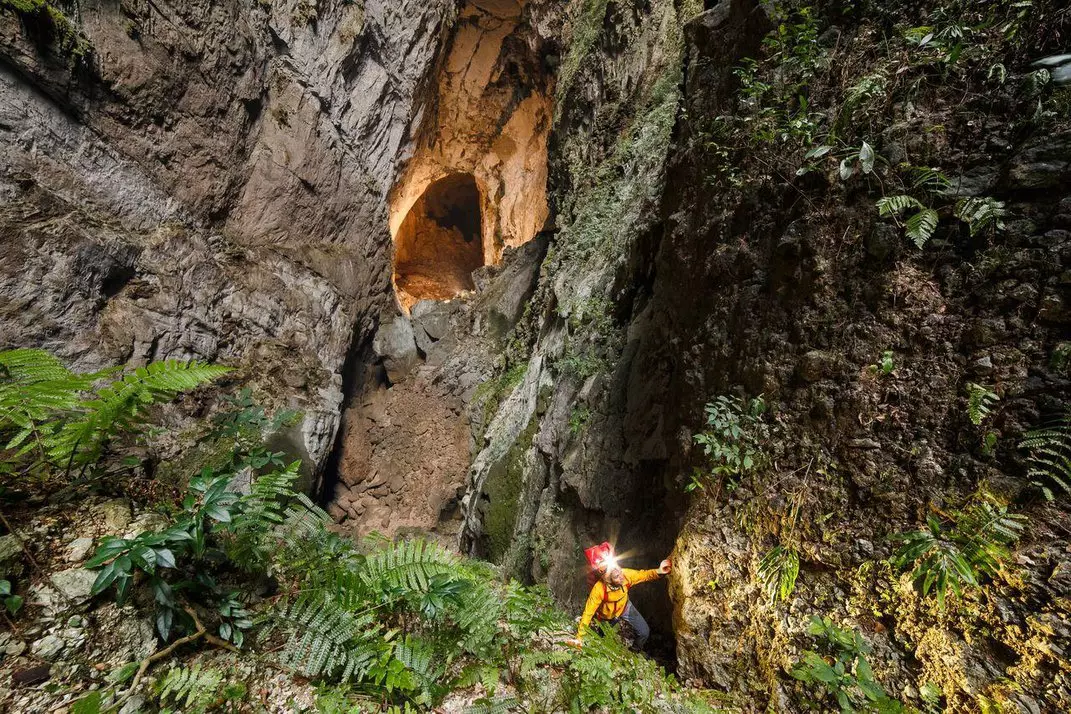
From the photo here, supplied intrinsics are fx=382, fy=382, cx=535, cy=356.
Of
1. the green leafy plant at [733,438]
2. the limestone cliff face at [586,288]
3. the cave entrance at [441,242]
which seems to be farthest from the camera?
the cave entrance at [441,242]

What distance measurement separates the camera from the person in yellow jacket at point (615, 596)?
3.70 meters

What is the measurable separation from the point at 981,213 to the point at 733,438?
6.55 ft

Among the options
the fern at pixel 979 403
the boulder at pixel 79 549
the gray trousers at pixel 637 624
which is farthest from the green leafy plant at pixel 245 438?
the fern at pixel 979 403

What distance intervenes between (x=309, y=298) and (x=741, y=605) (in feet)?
40.0

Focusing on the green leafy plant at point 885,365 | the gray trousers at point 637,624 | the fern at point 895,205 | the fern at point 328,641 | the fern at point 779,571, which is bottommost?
the gray trousers at point 637,624

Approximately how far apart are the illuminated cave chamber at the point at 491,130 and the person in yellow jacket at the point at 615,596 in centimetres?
1488

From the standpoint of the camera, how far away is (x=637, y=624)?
389 cm

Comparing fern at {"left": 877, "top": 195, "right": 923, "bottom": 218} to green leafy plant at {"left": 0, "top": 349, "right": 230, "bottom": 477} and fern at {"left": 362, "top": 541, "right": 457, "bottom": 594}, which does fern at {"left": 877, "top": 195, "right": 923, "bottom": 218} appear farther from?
green leafy plant at {"left": 0, "top": 349, "right": 230, "bottom": 477}

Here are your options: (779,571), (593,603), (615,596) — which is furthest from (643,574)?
(779,571)

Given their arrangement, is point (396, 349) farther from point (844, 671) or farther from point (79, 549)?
point (844, 671)

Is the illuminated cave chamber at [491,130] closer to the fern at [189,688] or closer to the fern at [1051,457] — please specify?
the fern at [1051,457]

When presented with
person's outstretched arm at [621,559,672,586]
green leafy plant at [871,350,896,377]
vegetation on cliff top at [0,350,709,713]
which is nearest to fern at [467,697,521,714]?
vegetation on cliff top at [0,350,709,713]

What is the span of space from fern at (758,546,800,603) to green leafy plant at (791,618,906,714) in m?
0.23

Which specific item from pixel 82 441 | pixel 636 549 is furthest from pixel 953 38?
pixel 82 441
